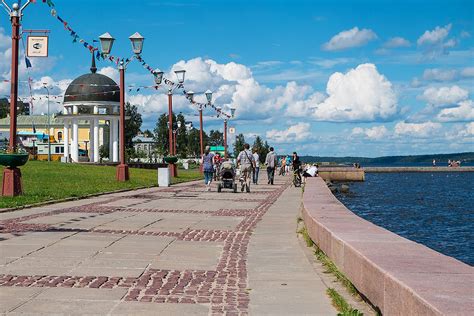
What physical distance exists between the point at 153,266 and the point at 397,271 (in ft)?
12.7

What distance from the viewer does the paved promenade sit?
21.6 feet

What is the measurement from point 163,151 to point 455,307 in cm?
12443

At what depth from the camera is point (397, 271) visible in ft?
18.5

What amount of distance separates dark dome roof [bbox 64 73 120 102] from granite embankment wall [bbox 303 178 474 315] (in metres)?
68.1

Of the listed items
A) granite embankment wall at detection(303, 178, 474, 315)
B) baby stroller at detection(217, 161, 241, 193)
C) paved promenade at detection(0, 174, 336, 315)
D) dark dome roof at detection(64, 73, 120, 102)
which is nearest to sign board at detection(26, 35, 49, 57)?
paved promenade at detection(0, 174, 336, 315)

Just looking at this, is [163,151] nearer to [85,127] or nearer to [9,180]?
[85,127]

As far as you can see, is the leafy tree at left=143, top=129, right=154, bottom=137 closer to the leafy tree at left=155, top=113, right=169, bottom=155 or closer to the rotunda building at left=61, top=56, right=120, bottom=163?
the leafy tree at left=155, top=113, right=169, bottom=155

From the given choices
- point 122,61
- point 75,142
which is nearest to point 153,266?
point 122,61

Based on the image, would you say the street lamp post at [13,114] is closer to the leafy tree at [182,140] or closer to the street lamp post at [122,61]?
the street lamp post at [122,61]

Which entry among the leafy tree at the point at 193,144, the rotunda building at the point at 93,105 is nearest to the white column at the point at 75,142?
the rotunda building at the point at 93,105

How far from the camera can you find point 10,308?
630 cm

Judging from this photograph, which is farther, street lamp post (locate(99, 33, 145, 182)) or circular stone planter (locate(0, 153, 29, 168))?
street lamp post (locate(99, 33, 145, 182))

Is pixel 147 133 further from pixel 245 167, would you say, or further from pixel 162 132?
pixel 245 167

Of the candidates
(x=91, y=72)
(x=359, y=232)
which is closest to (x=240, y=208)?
(x=359, y=232)
